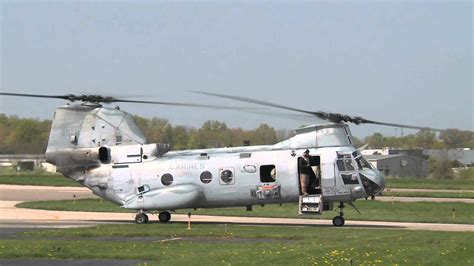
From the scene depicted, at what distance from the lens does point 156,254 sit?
18.4m

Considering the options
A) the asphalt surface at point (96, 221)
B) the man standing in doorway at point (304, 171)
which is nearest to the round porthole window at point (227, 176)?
the asphalt surface at point (96, 221)

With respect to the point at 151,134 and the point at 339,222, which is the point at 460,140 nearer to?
the point at 151,134

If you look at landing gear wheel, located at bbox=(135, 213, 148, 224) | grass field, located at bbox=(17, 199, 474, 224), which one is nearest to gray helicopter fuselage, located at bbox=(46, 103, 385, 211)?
landing gear wheel, located at bbox=(135, 213, 148, 224)

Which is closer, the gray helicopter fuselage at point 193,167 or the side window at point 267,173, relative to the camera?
the gray helicopter fuselage at point 193,167

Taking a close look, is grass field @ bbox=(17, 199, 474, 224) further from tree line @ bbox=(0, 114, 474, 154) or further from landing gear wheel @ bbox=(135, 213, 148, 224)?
tree line @ bbox=(0, 114, 474, 154)

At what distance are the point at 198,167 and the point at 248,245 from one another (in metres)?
8.91

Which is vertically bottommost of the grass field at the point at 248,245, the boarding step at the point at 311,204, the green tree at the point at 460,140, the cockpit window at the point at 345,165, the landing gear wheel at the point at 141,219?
the grass field at the point at 248,245

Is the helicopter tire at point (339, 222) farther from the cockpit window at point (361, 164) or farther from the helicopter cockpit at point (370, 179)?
the cockpit window at point (361, 164)

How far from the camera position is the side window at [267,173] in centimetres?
2791

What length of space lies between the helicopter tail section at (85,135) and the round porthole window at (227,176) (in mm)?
4498

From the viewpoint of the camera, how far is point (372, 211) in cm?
3719

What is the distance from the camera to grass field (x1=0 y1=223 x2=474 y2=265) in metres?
17.0

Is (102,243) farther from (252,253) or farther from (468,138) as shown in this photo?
(468,138)

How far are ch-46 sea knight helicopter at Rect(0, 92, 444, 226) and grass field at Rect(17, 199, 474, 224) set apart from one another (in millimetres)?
5843
